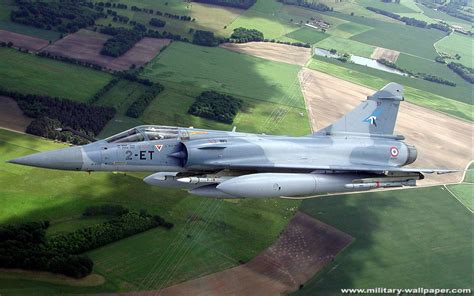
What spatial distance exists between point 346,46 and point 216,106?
168ft

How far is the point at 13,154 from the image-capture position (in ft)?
141

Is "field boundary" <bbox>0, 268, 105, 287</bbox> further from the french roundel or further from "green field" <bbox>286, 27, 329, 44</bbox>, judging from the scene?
"green field" <bbox>286, 27, 329, 44</bbox>

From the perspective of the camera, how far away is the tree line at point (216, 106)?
58.0 meters

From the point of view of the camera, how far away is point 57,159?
26875mm

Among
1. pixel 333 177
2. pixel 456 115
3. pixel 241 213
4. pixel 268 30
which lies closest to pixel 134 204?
pixel 241 213

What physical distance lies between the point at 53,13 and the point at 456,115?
218ft

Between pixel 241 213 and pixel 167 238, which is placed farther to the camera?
pixel 241 213

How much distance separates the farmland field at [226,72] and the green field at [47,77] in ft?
27.7

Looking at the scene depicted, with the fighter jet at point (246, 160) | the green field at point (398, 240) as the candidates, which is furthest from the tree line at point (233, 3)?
the fighter jet at point (246, 160)

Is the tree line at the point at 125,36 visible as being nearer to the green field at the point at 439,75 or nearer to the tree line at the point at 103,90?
the tree line at the point at 103,90

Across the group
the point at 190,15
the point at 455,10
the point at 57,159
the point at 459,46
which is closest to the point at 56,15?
the point at 190,15

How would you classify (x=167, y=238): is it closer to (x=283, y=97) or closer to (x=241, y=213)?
(x=241, y=213)

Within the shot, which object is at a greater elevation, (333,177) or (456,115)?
(333,177)

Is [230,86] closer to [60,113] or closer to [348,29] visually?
[60,113]
